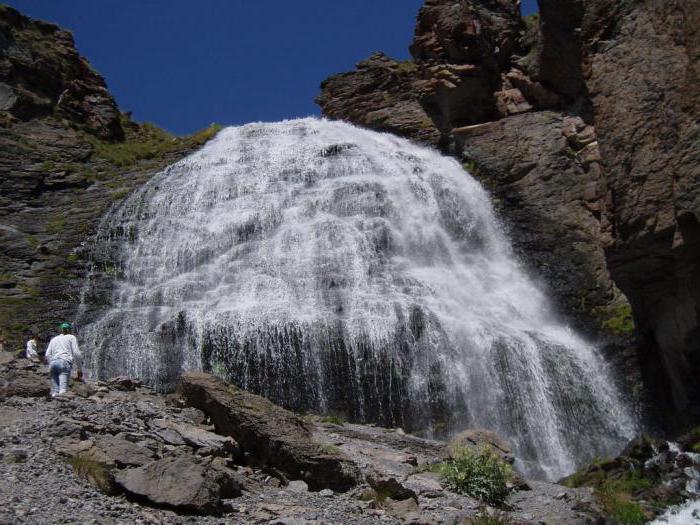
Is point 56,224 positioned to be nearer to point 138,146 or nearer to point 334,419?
point 138,146

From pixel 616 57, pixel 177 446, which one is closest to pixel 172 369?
pixel 177 446

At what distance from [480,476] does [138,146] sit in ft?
109

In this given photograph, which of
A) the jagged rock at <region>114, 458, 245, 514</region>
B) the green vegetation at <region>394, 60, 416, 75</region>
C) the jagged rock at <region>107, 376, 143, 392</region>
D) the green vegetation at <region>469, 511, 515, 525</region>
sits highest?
the green vegetation at <region>394, 60, 416, 75</region>

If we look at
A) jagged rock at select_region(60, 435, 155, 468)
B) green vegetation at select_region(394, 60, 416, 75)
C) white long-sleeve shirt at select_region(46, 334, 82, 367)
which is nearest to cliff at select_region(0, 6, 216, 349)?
white long-sleeve shirt at select_region(46, 334, 82, 367)

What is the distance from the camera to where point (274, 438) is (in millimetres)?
10891

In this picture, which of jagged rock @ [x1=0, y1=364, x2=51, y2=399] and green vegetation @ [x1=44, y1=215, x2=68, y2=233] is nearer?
jagged rock @ [x1=0, y1=364, x2=51, y2=399]

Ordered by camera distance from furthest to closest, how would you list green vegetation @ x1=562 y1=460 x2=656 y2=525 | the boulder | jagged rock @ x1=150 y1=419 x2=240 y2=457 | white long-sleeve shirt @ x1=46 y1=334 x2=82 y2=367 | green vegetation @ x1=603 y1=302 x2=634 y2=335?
green vegetation @ x1=603 y1=302 x2=634 y2=335, white long-sleeve shirt @ x1=46 y1=334 x2=82 y2=367, the boulder, green vegetation @ x1=562 y1=460 x2=656 y2=525, jagged rock @ x1=150 y1=419 x2=240 y2=457

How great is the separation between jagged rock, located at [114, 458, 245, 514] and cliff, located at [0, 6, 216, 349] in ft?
48.3

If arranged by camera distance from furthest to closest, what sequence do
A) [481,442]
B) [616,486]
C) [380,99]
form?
[380,99] → [481,442] → [616,486]

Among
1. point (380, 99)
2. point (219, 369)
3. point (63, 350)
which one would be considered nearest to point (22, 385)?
point (63, 350)

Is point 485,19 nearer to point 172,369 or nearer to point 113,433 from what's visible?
point 172,369

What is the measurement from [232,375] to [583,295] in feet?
42.0

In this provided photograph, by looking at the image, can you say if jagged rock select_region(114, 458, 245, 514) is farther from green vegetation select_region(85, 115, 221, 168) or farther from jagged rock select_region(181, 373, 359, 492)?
green vegetation select_region(85, 115, 221, 168)

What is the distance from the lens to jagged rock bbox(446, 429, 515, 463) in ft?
46.4
